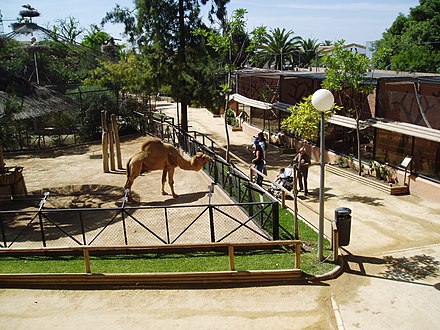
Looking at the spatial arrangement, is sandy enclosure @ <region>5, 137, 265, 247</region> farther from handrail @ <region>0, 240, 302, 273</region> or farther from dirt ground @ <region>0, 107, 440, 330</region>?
dirt ground @ <region>0, 107, 440, 330</region>

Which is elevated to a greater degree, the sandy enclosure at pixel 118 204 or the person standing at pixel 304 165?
the person standing at pixel 304 165

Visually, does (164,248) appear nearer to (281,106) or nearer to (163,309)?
(163,309)

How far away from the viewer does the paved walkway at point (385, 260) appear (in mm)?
8148

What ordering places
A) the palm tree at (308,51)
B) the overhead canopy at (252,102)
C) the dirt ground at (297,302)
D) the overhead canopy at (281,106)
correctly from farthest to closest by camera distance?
1. the palm tree at (308,51)
2. the overhead canopy at (252,102)
3. the overhead canopy at (281,106)
4. the dirt ground at (297,302)

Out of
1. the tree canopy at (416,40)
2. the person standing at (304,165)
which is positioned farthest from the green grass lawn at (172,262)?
the tree canopy at (416,40)

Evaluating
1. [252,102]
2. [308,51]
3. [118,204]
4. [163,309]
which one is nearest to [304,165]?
[118,204]

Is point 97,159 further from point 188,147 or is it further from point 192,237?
point 192,237

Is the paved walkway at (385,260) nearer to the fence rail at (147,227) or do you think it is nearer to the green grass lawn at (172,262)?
the green grass lawn at (172,262)

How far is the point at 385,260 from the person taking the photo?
10.4m

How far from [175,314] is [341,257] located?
4.29 m

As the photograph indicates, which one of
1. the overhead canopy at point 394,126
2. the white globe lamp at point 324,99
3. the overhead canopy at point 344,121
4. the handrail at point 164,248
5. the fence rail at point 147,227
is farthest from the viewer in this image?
the overhead canopy at point 344,121

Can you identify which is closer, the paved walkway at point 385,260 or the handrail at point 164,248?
the paved walkway at point 385,260

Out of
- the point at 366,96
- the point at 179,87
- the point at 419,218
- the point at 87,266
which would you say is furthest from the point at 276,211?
the point at 179,87

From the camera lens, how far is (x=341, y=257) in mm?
10438
